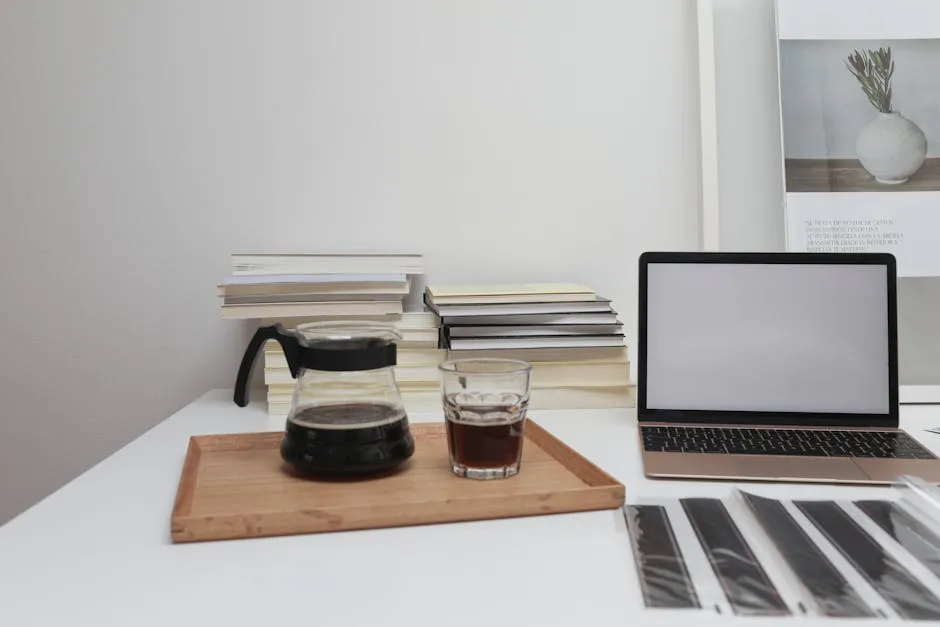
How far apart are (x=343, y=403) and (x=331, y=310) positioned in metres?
0.33

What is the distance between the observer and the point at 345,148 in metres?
1.30

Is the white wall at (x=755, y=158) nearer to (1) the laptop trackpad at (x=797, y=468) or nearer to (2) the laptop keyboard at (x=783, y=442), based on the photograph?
(2) the laptop keyboard at (x=783, y=442)

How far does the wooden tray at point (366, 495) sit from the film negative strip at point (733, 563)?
8cm

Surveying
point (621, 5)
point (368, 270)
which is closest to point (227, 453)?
point (368, 270)

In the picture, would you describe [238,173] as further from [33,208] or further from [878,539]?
[878,539]

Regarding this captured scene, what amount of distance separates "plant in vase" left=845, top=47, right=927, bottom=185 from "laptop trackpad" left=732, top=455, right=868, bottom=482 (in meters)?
0.64

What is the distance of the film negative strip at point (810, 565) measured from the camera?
497 millimetres

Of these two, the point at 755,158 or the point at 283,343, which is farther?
the point at 755,158

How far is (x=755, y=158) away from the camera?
1308 millimetres

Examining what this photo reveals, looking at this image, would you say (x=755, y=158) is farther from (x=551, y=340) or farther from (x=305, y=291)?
(x=305, y=291)

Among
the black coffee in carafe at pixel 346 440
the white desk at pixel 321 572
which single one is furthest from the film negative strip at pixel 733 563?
the black coffee in carafe at pixel 346 440

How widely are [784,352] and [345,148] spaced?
0.75 meters

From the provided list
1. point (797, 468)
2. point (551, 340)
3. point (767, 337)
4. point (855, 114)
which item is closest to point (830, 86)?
point (855, 114)

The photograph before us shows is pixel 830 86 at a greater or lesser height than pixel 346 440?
greater
